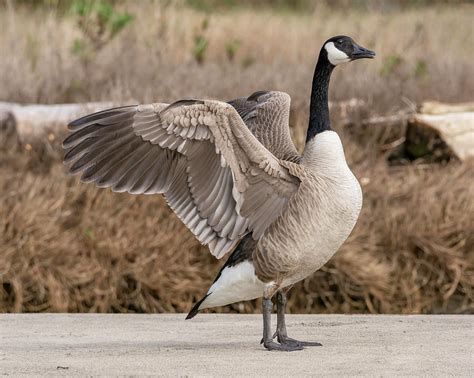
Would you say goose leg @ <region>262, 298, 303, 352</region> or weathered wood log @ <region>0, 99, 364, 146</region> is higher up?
goose leg @ <region>262, 298, 303, 352</region>

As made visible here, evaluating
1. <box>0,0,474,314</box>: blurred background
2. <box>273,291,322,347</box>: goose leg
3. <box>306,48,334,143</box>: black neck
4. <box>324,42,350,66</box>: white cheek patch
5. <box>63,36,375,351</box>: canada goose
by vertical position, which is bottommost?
<box>0,0,474,314</box>: blurred background

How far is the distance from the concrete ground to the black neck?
4.62ft

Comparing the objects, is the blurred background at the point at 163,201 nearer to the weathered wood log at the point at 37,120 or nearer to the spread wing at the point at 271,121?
the weathered wood log at the point at 37,120

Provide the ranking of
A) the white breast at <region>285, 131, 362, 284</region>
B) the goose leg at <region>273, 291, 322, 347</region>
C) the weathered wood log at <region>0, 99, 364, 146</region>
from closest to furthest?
the white breast at <region>285, 131, 362, 284</region>
the goose leg at <region>273, 291, 322, 347</region>
the weathered wood log at <region>0, 99, 364, 146</region>

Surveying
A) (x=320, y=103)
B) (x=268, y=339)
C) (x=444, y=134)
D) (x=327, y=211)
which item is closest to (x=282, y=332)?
(x=268, y=339)

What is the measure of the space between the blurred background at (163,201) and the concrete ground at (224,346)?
154 centimetres

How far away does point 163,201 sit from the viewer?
10945mm

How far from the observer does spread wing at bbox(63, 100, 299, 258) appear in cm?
672

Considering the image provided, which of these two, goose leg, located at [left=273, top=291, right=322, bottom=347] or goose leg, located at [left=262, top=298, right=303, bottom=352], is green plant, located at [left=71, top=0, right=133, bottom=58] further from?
goose leg, located at [left=262, top=298, right=303, bottom=352]

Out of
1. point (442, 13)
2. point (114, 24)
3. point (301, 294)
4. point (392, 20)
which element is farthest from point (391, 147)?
point (442, 13)

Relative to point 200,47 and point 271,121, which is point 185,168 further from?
point 200,47

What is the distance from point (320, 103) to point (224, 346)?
1730 mm

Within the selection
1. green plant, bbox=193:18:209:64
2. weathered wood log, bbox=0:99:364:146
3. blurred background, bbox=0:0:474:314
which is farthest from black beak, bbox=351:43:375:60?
green plant, bbox=193:18:209:64

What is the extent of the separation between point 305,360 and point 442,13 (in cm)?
1618
